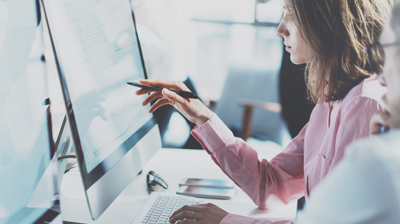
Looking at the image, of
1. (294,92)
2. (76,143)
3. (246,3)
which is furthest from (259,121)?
(76,143)

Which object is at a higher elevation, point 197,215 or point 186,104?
point 186,104

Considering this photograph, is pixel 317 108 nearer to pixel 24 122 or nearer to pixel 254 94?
pixel 24 122

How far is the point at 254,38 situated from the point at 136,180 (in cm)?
328

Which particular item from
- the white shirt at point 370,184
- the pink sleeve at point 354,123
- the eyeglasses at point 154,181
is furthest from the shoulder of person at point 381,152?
the eyeglasses at point 154,181

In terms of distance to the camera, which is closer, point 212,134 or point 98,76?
point 98,76

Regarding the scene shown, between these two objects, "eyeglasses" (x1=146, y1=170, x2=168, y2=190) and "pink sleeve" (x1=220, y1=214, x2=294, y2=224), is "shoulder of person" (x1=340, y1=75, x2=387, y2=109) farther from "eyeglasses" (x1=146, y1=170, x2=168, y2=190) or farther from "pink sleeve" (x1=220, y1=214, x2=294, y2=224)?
"eyeglasses" (x1=146, y1=170, x2=168, y2=190)

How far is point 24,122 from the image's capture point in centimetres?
70

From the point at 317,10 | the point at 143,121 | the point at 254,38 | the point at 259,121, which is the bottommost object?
the point at 259,121

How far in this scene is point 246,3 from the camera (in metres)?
3.54

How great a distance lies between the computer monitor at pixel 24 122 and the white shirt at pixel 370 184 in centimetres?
57

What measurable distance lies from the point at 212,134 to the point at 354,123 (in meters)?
0.36

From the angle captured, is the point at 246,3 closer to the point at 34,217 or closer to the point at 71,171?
the point at 71,171

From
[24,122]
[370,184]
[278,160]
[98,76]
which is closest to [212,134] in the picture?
[278,160]

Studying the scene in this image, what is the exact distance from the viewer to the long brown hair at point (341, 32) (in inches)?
31.1
